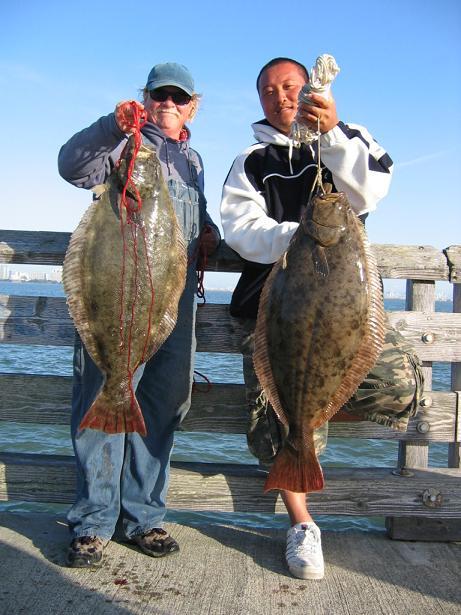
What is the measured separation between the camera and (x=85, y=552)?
312cm

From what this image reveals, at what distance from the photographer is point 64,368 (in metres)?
15.6

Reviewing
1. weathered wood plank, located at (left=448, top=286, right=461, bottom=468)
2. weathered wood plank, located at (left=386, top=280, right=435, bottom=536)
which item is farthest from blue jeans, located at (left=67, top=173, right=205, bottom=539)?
weathered wood plank, located at (left=448, top=286, right=461, bottom=468)

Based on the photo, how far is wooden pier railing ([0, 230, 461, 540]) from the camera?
3656mm

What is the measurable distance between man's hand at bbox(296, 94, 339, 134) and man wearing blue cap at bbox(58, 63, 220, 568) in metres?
0.83

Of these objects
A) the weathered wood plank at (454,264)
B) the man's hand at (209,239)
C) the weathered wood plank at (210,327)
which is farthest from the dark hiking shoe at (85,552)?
the weathered wood plank at (454,264)

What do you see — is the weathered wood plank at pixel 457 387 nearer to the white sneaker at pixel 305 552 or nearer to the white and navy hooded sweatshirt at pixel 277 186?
the white and navy hooded sweatshirt at pixel 277 186

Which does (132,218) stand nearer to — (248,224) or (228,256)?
(248,224)

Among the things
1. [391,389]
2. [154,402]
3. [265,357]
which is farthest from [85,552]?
[391,389]

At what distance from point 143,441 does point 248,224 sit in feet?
4.65

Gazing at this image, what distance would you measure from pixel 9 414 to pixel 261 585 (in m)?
1.89

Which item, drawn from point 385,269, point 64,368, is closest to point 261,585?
point 385,269

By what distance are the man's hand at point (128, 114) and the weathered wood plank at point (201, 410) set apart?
1678 millimetres

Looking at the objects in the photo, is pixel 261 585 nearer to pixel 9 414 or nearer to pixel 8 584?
pixel 8 584

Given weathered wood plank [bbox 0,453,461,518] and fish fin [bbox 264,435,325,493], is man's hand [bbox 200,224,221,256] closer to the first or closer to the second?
fish fin [bbox 264,435,325,493]
